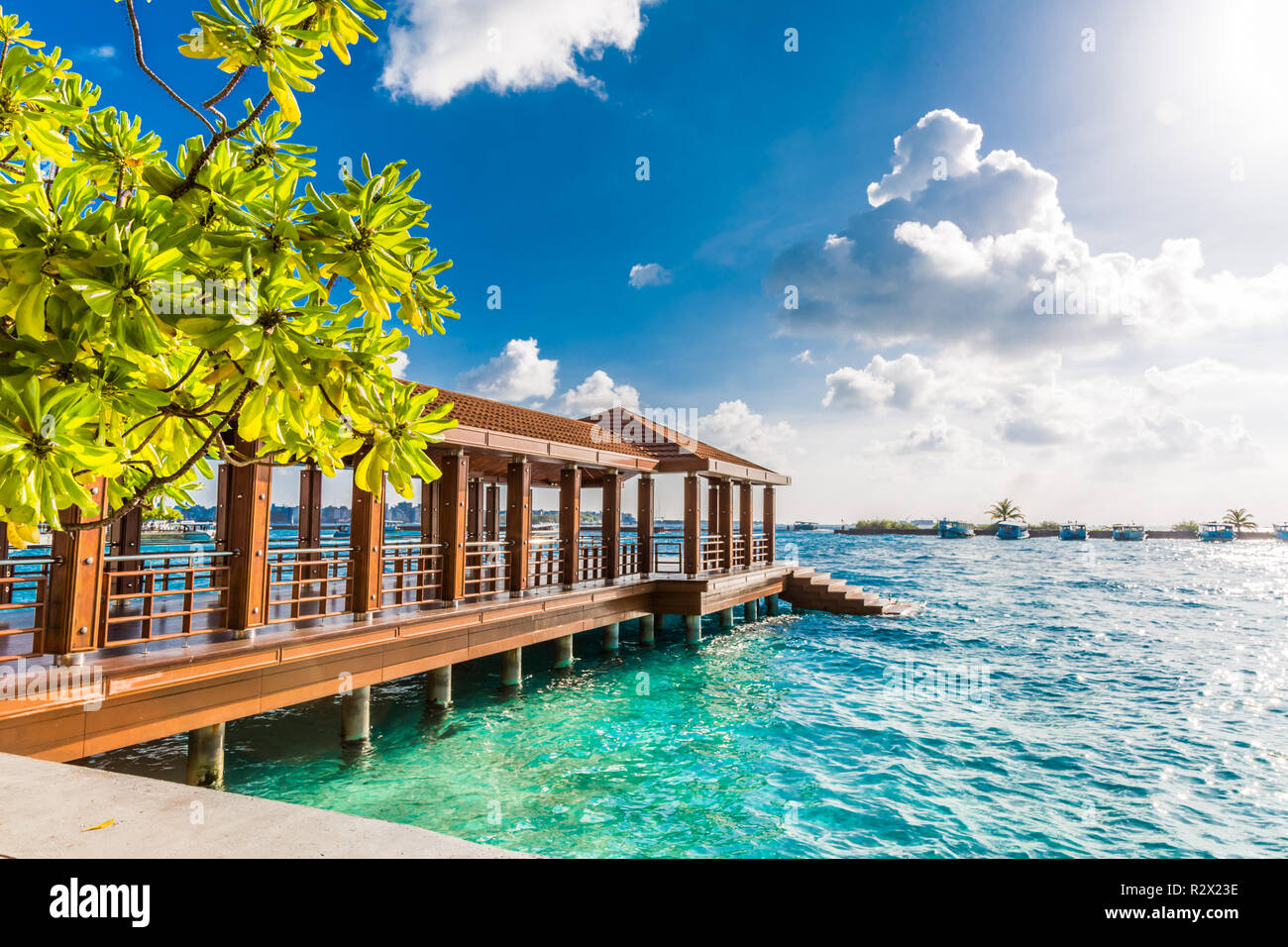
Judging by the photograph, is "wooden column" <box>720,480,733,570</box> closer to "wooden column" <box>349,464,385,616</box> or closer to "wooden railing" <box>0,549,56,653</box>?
"wooden column" <box>349,464,385,616</box>

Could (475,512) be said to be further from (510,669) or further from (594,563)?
(510,669)

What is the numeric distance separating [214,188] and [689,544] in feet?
43.9

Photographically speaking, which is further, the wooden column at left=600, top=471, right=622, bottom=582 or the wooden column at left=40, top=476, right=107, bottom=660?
the wooden column at left=600, top=471, right=622, bottom=582

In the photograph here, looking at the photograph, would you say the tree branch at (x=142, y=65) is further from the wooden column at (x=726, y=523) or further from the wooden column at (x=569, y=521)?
the wooden column at (x=726, y=523)

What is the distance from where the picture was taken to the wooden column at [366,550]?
8.44m

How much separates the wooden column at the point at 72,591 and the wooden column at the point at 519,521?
6.06 m

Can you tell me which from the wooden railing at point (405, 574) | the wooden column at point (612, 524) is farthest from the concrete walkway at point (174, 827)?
the wooden column at point (612, 524)

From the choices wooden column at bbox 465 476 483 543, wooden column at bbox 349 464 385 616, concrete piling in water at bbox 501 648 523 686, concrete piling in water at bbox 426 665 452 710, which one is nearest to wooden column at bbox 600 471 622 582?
concrete piling in water at bbox 501 648 523 686

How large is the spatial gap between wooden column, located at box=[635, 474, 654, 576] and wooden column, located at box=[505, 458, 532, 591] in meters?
4.57

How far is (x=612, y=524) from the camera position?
14188 millimetres

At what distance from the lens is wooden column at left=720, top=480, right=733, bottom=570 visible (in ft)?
57.1
